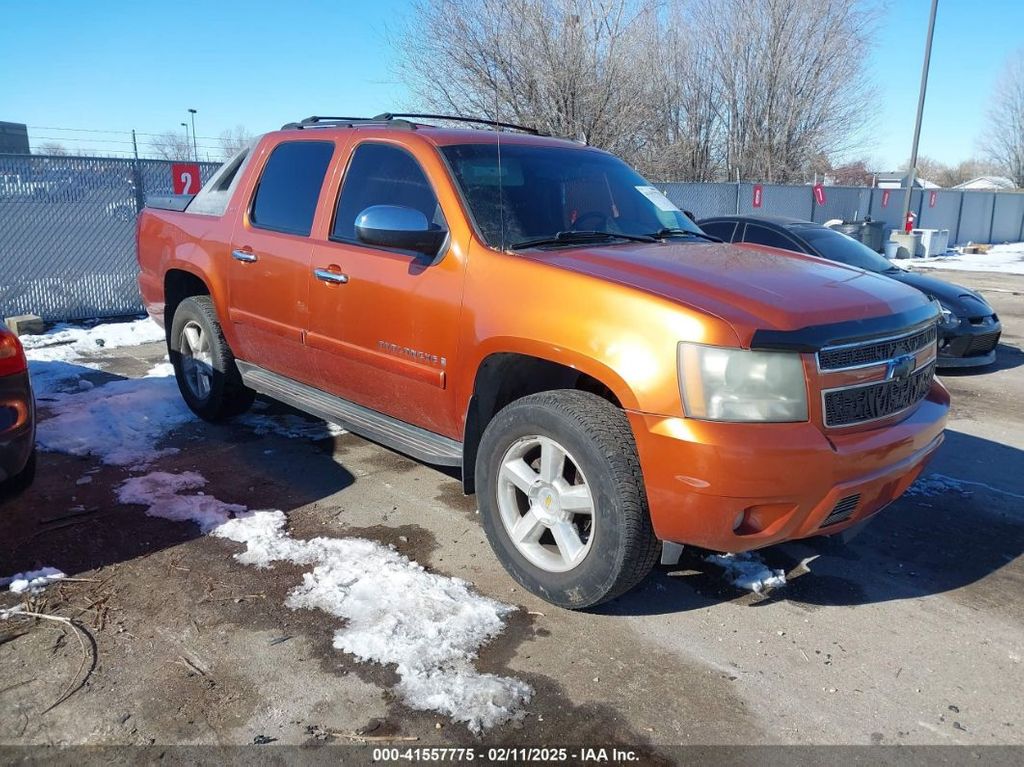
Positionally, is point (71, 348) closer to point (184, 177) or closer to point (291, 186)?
point (184, 177)

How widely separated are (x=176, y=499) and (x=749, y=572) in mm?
3079

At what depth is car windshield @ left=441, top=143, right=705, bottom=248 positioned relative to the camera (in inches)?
149

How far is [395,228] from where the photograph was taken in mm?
3623

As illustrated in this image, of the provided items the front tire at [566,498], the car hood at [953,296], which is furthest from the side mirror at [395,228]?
the car hood at [953,296]

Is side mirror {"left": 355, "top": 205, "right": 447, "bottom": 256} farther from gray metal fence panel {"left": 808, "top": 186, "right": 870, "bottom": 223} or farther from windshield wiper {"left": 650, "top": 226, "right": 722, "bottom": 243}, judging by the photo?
gray metal fence panel {"left": 808, "top": 186, "right": 870, "bottom": 223}

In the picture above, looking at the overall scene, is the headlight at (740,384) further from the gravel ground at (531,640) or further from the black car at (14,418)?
the black car at (14,418)

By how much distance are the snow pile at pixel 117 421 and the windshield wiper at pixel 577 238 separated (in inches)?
116

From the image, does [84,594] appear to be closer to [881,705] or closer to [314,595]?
[314,595]

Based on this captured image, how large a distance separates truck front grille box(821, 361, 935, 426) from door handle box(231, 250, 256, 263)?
3.46m

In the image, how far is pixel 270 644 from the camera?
3.09 metres

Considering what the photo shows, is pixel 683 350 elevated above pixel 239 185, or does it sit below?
below

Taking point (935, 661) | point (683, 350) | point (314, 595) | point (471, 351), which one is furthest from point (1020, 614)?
point (314, 595)

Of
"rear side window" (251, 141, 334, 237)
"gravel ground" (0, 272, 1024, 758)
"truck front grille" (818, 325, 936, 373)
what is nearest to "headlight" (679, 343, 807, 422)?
"truck front grille" (818, 325, 936, 373)

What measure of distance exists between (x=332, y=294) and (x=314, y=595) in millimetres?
1630
